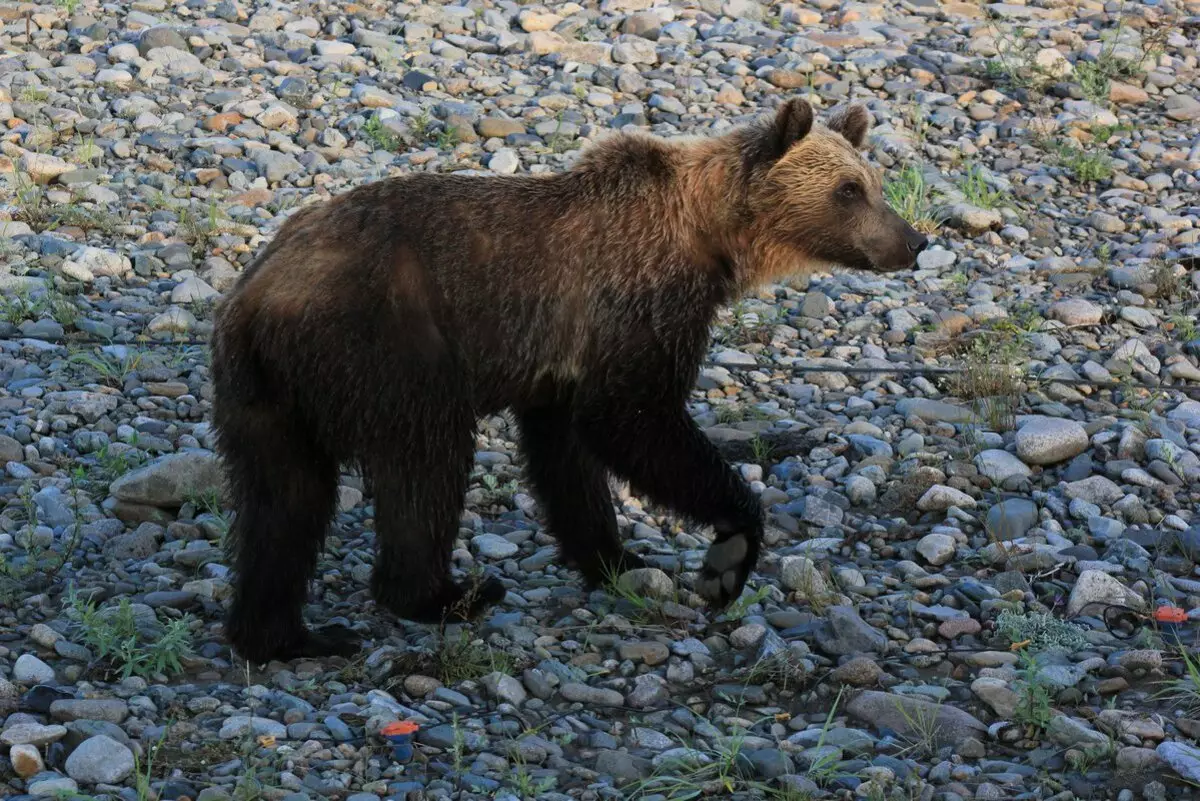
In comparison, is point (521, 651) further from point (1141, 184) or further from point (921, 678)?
point (1141, 184)

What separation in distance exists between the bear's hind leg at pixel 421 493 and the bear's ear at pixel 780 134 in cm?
163

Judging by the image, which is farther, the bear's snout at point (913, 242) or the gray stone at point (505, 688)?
the bear's snout at point (913, 242)

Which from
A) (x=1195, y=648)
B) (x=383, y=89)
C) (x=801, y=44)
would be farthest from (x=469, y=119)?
(x=1195, y=648)

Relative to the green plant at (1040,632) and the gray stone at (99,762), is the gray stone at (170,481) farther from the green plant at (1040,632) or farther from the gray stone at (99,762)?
the green plant at (1040,632)

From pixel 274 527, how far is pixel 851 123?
301cm

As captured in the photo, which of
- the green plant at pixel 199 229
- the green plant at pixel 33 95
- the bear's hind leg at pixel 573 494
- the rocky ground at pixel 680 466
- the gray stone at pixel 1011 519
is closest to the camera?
the rocky ground at pixel 680 466

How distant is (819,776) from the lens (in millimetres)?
4656

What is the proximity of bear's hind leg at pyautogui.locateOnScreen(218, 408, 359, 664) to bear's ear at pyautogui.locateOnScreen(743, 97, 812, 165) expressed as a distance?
210cm

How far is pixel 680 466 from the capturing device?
5.78 metres

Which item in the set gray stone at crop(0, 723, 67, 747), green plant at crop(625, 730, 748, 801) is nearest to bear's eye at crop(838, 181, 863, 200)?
green plant at crop(625, 730, 748, 801)

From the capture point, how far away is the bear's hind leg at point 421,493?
536 centimetres

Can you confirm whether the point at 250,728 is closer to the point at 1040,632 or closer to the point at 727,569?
the point at 727,569

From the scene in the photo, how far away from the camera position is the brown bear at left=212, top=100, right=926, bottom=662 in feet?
17.4

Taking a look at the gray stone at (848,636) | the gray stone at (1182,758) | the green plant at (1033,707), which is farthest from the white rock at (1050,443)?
the gray stone at (1182,758)
